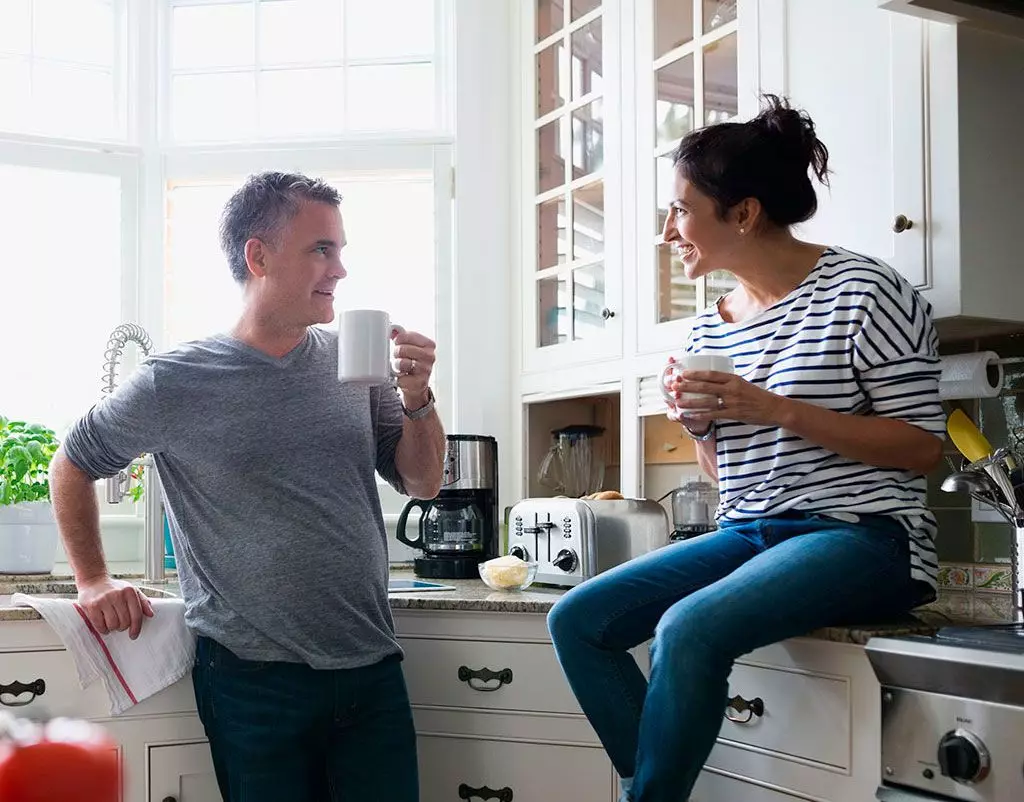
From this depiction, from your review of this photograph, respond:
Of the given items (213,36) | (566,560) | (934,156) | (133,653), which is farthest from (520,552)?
(213,36)

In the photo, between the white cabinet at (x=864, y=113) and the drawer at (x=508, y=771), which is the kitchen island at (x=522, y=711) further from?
the white cabinet at (x=864, y=113)

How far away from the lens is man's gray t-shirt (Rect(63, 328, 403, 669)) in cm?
192

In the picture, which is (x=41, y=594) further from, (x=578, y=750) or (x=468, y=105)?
(x=468, y=105)

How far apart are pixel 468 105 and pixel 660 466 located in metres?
1.08

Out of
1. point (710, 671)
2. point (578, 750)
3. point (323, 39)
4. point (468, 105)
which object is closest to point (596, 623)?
point (710, 671)

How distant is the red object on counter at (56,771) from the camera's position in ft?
1.10

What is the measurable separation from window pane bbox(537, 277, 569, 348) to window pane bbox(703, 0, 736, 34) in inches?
29.1

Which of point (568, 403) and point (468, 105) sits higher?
point (468, 105)

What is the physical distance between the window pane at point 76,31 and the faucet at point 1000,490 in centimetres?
249

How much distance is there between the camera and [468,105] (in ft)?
10.7

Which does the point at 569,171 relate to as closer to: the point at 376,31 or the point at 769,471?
the point at 376,31

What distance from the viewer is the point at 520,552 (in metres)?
2.61

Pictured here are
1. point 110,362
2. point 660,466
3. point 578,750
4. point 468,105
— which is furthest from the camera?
point 468,105

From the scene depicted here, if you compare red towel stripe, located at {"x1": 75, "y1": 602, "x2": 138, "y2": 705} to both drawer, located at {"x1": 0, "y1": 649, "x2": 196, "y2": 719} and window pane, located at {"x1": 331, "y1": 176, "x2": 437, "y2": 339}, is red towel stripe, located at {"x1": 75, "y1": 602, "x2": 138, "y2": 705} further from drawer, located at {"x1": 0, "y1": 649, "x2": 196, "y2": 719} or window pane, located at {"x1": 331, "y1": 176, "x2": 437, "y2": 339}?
window pane, located at {"x1": 331, "y1": 176, "x2": 437, "y2": 339}
